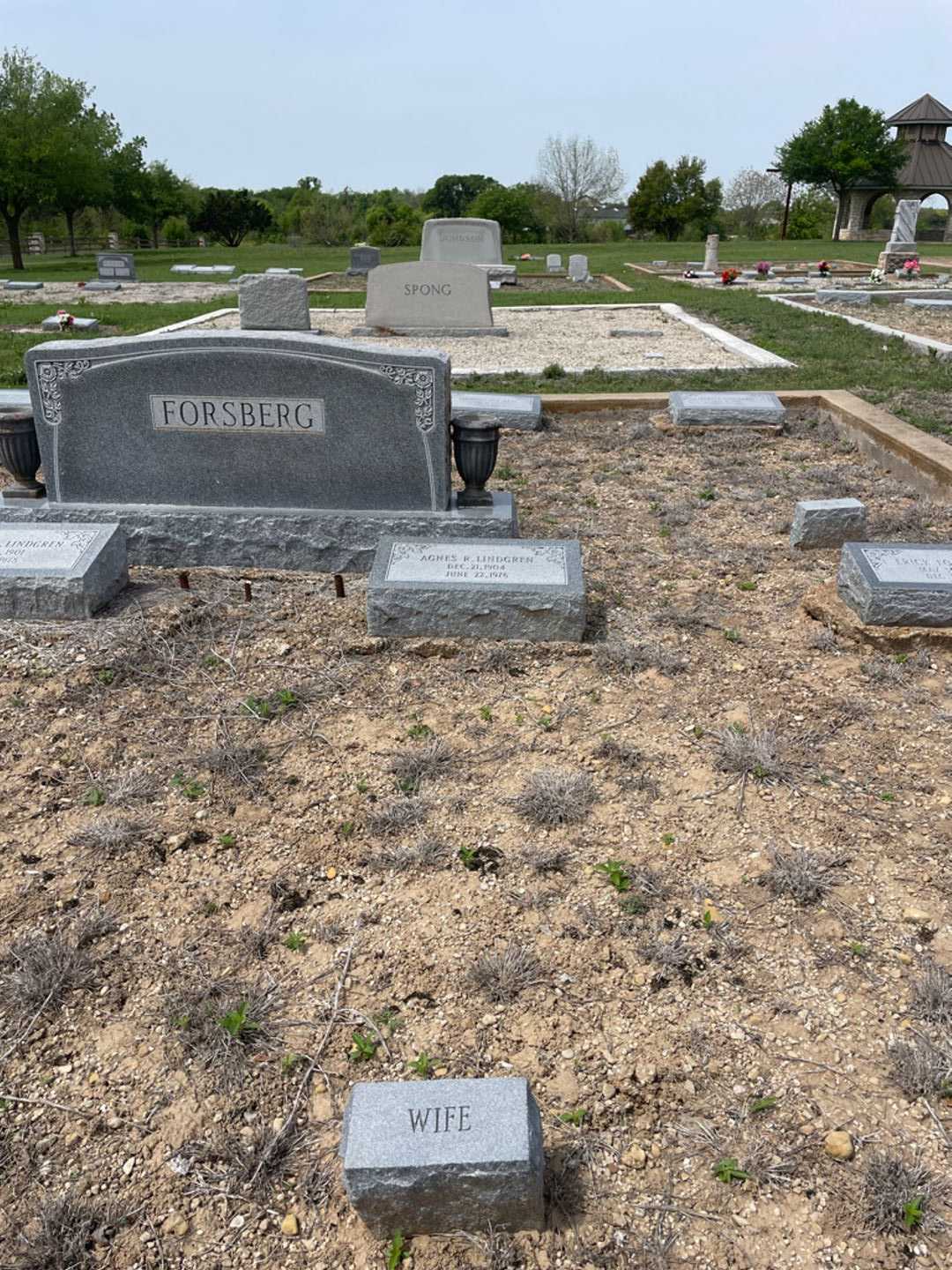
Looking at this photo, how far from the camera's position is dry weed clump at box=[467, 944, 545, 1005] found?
2.38 m

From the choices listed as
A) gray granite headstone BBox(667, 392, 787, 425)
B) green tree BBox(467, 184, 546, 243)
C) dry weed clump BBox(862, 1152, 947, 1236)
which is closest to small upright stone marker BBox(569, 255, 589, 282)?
gray granite headstone BBox(667, 392, 787, 425)

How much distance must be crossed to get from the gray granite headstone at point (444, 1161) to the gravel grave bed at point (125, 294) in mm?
18807

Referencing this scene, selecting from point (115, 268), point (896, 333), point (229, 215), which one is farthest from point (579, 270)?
point (229, 215)

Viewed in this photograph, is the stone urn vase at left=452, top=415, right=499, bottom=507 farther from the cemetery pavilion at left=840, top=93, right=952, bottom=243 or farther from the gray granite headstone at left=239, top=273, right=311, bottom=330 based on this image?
the cemetery pavilion at left=840, top=93, right=952, bottom=243

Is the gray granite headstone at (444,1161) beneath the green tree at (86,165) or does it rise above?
beneath

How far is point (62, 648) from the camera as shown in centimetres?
414

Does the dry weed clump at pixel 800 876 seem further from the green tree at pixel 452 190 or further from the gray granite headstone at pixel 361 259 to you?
the green tree at pixel 452 190

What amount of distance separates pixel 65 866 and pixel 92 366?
3002mm

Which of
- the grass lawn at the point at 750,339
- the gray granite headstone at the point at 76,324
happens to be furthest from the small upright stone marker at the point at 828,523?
the gray granite headstone at the point at 76,324

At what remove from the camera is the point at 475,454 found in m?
5.00

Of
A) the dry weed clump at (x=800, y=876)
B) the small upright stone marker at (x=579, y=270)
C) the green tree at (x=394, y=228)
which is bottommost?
the dry weed clump at (x=800, y=876)

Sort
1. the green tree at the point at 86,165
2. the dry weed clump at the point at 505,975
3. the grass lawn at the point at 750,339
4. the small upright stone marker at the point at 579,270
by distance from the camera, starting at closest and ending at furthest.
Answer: the dry weed clump at the point at 505,975
the grass lawn at the point at 750,339
the small upright stone marker at the point at 579,270
the green tree at the point at 86,165

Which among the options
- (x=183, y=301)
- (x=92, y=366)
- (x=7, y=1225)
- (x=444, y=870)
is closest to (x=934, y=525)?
(x=444, y=870)

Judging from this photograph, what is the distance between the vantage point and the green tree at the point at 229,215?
187 feet
